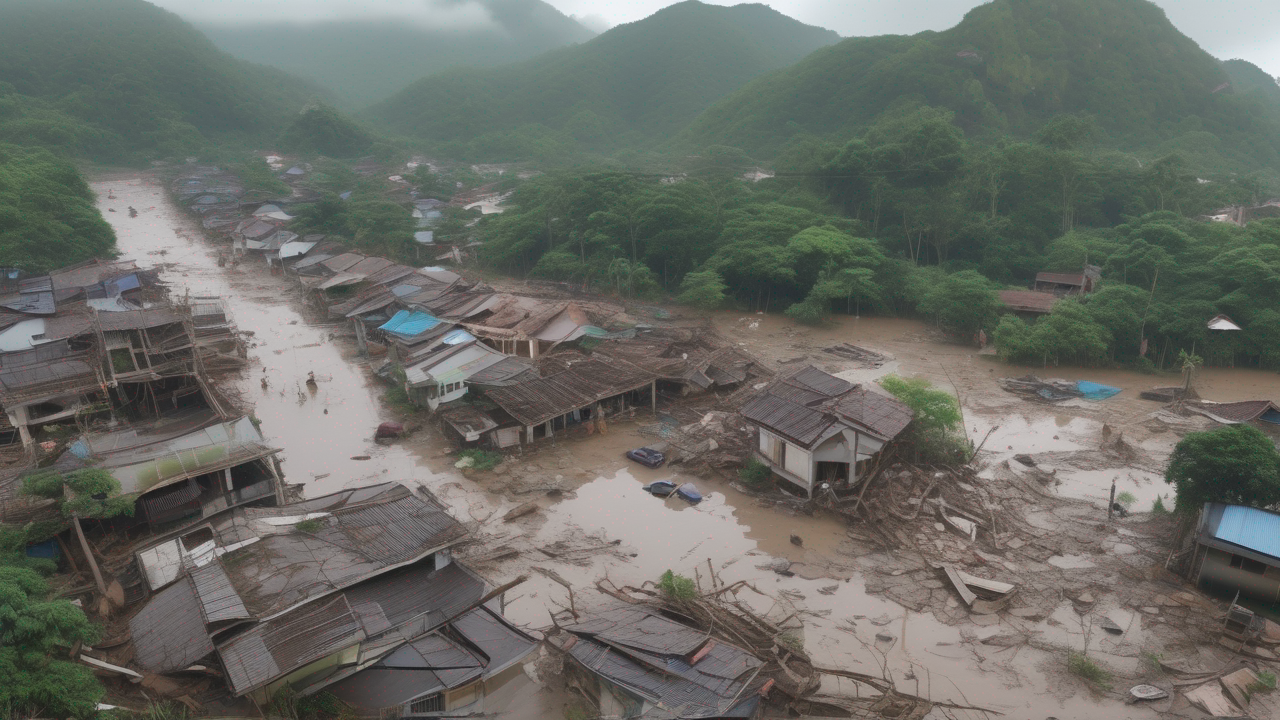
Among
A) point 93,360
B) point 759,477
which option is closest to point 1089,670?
point 759,477

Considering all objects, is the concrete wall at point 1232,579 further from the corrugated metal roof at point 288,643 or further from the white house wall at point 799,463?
the corrugated metal roof at point 288,643

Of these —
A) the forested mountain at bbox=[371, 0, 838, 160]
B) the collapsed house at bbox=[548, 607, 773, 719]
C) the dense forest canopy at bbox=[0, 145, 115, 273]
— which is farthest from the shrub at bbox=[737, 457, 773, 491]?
the forested mountain at bbox=[371, 0, 838, 160]

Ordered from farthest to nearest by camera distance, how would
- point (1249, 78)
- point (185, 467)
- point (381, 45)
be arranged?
point (381, 45) < point (1249, 78) < point (185, 467)

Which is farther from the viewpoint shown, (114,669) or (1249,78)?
(1249,78)

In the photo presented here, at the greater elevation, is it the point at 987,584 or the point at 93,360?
A: the point at 93,360

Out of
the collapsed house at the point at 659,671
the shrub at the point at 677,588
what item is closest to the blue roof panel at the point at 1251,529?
the collapsed house at the point at 659,671

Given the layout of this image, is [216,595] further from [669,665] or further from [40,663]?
[669,665]

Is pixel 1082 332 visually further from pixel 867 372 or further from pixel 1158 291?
pixel 867 372
